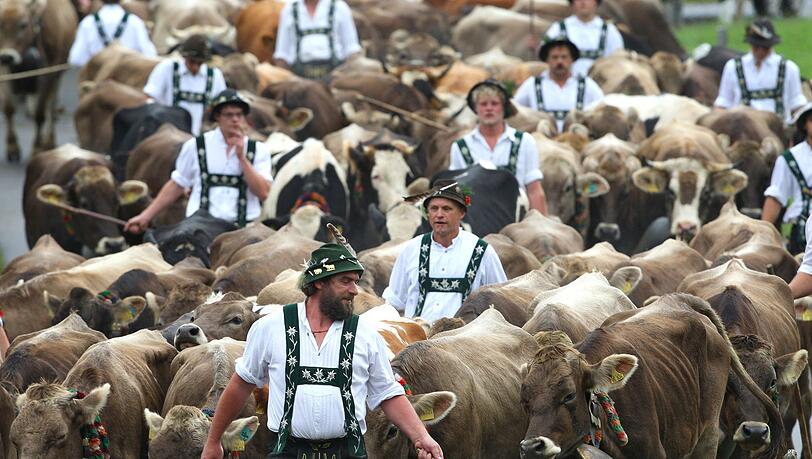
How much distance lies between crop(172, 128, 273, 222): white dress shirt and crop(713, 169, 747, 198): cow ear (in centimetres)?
410

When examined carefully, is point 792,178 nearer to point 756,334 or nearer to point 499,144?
point 499,144

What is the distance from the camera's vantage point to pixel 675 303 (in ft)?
31.8

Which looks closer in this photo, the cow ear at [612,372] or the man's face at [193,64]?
the cow ear at [612,372]

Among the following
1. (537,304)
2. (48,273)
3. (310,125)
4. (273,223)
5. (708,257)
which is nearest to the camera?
(537,304)

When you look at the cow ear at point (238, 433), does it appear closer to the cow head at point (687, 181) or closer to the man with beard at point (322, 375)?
the man with beard at point (322, 375)

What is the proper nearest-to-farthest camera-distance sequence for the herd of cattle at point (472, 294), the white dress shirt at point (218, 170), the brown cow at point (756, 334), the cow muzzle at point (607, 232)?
the herd of cattle at point (472, 294) < the brown cow at point (756, 334) < the white dress shirt at point (218, 170) < the cow muzzle at point (607, 232)

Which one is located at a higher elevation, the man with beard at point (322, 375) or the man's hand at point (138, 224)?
the man with beard at point (322, 375)

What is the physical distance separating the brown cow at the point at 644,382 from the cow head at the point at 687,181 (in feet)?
18.2

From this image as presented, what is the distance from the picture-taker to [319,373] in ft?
24.9

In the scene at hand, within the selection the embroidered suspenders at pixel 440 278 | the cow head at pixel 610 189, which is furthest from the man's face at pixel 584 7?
the embroidered suspenders at pixel 440 278

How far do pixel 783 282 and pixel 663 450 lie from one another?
8.06 feet

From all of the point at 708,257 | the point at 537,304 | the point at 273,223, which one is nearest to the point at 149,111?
the point at 273,223

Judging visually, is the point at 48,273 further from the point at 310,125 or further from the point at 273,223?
the point at 310,125

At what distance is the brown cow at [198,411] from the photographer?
8.03 m
